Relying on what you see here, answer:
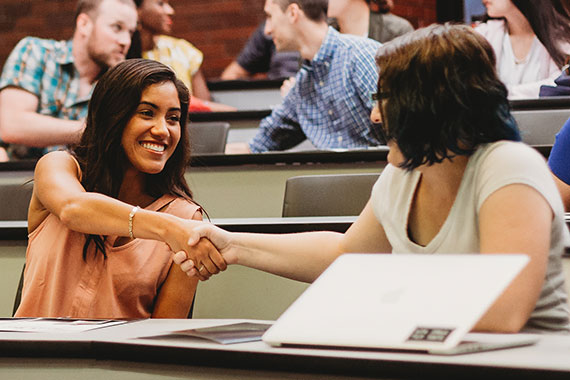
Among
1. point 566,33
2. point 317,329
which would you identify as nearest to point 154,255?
point 317,329

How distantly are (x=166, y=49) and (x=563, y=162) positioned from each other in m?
3.14

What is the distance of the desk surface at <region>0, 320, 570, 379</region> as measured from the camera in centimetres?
75

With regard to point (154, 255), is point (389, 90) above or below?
above

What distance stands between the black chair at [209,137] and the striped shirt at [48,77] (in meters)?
0.57

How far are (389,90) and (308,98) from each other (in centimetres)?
217

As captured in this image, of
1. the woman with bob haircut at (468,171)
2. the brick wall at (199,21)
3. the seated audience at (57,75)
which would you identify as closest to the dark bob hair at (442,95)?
the woman with bob haircut at (468,171)

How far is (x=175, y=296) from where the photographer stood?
173cm

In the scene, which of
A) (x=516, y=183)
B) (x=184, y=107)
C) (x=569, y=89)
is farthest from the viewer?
(x=569, y=89)

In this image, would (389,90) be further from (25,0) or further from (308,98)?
(25,0)

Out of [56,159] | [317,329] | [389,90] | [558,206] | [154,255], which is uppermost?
[389,90]

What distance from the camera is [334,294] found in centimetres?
95

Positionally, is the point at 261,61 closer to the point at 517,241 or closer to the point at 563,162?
the point at 563,162

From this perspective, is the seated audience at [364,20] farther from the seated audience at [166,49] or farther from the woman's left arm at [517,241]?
the woman's left arm at [517,241]

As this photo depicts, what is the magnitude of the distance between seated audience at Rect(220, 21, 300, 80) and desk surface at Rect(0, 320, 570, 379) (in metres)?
4.32
